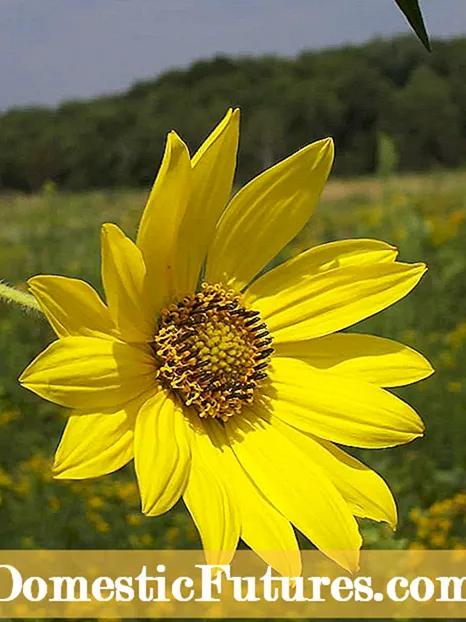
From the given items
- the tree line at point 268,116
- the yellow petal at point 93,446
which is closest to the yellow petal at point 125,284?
the yellow petal at point 93,446

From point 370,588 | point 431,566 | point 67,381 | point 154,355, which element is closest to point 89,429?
point 67,381

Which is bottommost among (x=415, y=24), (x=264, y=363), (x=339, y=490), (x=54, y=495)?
(x=54, y=495)

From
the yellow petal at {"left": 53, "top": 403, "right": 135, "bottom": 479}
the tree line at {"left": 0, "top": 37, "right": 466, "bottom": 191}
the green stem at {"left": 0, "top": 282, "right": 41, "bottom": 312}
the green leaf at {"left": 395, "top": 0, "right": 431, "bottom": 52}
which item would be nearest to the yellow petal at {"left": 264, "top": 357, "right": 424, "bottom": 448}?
the yellow petal at {"left": 53, "top": 403, "right": 135, "bottom": 479}

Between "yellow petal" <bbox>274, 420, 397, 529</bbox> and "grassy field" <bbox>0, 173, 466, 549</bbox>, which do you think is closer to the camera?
"yellow petal" <bbox>274, 420, 397, 529</bbox>

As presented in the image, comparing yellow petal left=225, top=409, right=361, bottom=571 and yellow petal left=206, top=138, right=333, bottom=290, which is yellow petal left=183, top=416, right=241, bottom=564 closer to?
yellow petal left=225, top=409, right=361, bottom=571

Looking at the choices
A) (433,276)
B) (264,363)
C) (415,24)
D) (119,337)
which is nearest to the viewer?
(415,24)

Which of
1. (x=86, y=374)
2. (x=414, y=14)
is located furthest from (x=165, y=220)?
(x=414, y=14)

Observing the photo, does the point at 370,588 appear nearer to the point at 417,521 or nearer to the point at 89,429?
the point at 417,521
